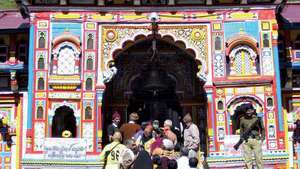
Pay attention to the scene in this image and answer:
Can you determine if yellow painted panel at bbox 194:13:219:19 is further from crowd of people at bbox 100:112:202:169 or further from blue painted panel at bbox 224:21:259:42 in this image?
crowd of people at bbox 100:112:202:169

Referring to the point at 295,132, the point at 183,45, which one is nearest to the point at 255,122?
the point at 183,45

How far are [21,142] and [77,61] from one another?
13.0ft

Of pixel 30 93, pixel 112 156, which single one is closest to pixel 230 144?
pixel 30 93

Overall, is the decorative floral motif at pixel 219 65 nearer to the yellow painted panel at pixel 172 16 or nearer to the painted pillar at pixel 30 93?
the yellow painted panel at pixel 172 16

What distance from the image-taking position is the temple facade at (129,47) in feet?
52.1

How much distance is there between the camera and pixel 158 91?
1848 cm

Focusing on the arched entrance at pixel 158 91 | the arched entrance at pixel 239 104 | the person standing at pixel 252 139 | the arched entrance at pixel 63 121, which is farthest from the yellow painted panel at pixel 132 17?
the person standing at pixel 252 139

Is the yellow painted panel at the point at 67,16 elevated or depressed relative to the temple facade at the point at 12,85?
elevated

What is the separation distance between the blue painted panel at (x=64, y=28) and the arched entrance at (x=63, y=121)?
7.85 ft

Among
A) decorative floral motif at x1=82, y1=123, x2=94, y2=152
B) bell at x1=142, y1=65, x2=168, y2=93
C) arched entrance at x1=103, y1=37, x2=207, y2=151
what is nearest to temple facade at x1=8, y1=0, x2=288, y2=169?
decorative floral motif at x1=82, y1=123, x2=94, y2=152

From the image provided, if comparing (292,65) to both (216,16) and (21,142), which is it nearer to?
(216,16)

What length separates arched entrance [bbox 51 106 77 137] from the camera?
54.8 ft

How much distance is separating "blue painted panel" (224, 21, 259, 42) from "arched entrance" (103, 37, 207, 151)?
75.7 inches

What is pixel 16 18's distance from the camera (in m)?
20.0
